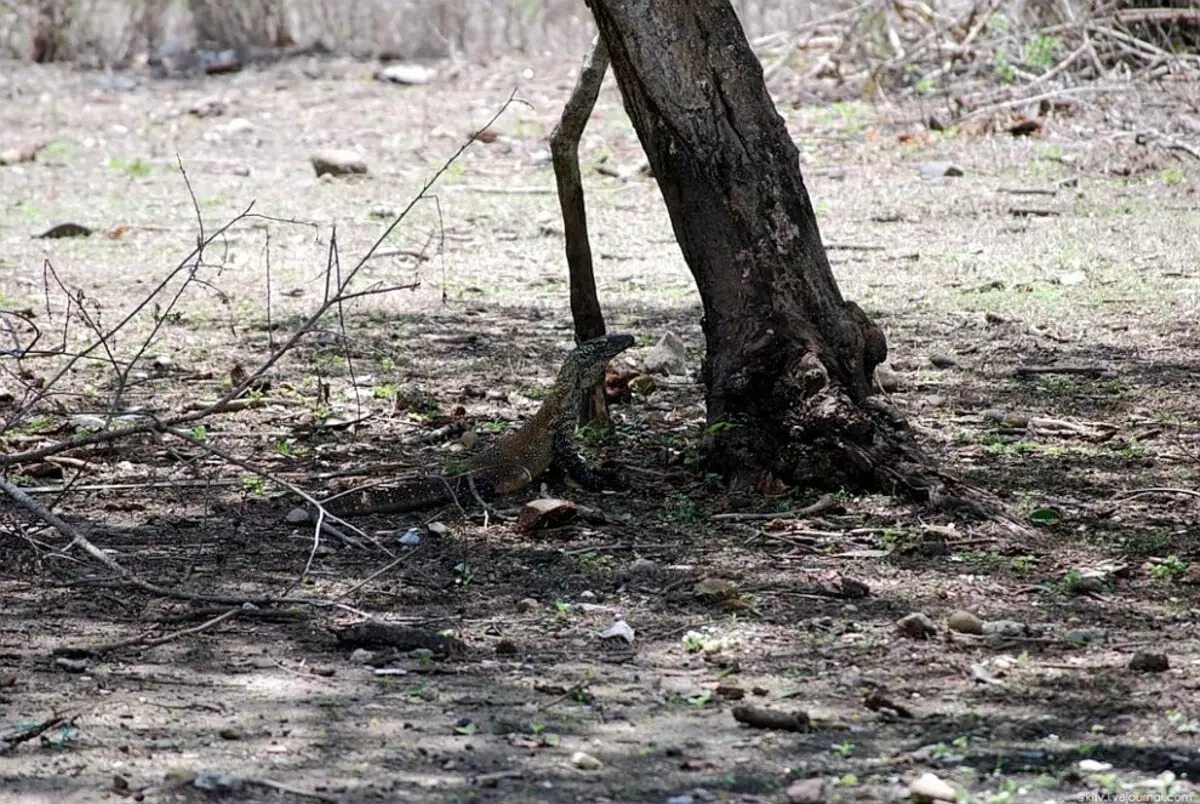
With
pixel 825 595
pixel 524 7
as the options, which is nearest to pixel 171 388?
pixel 825 595

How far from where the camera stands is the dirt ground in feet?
11.0

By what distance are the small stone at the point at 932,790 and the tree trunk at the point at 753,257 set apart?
1966mm

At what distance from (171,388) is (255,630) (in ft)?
9.95

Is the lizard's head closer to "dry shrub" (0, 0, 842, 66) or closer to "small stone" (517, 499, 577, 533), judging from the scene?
"small stone" (517, 499, 577, 533)

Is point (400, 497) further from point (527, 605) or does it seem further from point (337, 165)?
point (337, 165)

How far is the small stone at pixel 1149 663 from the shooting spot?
3682 mm

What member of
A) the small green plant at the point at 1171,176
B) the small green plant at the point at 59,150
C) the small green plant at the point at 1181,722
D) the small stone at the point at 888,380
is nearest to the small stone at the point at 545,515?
the small stone at the point at 888,380

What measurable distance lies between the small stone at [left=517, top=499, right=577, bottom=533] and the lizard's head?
742mm

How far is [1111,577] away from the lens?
4.34 m

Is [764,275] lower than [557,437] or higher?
higher

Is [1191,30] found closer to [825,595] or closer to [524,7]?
[524,7]

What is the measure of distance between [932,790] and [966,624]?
106 cm

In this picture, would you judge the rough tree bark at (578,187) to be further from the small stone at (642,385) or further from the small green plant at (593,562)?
the small green plant at (593,562)

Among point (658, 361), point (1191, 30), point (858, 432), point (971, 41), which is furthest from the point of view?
point (971, 41)
